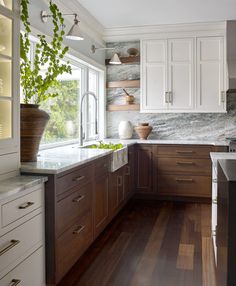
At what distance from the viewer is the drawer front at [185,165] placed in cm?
494

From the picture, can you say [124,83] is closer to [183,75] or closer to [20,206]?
[183,75]

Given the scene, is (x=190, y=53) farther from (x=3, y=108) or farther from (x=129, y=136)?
(x=3, y=108)

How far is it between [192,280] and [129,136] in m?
3.16

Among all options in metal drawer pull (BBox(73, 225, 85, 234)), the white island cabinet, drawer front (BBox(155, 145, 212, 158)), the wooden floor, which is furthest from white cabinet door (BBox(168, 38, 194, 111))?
the white island cabinet

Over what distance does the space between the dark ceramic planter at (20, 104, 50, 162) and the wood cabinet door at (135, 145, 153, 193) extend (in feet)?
8.33

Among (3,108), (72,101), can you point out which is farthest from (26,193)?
(72,101)

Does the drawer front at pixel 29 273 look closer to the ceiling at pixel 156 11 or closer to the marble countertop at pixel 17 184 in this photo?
the marble countertop at pixel 17 184

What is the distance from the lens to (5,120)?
233 cm

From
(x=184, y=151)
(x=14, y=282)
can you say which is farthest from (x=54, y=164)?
(x=184, y=151)

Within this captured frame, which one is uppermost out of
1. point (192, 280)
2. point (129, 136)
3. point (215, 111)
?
point (215, 111)

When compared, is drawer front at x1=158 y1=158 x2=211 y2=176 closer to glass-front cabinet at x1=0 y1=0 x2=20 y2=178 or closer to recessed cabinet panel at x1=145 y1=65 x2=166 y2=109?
recessed cabinet panel at x1=145 y1=65 x2=166 y2=109

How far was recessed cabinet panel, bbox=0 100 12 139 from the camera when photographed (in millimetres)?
2295

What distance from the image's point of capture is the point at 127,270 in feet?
9.23

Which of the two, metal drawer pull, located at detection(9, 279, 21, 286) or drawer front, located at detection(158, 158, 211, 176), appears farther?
drawer front, located at detection(158, 158, 211, 176)
